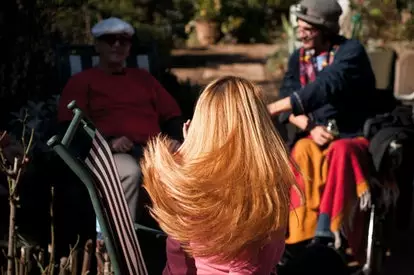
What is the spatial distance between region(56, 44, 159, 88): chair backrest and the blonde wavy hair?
2822 millimetres

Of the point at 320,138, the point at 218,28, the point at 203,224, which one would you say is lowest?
the point at 218,28

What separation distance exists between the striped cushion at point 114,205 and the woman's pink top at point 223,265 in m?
0.13

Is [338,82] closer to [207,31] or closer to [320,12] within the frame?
[320,12]

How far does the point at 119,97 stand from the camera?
4758mm

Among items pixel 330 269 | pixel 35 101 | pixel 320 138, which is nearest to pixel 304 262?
pixel 330 269

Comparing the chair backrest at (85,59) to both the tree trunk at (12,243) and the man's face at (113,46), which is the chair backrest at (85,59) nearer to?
the man's face at (113,46)

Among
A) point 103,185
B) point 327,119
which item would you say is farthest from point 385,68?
A: point 103,185

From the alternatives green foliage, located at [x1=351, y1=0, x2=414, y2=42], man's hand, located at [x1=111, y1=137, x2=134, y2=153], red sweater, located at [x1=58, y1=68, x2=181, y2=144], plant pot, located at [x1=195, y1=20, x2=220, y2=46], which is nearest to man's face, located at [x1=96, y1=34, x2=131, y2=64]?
red sweater, located at [x1=58, y1=68, x2=181, y2=144]

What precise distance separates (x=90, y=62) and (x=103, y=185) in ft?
9.74

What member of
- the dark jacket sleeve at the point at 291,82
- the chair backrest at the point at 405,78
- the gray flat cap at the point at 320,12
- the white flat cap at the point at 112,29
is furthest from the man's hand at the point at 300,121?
the chair backrest at the point at 405,78

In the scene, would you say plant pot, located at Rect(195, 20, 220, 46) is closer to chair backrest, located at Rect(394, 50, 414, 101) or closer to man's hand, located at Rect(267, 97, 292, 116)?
chair backrest, located at Rect(394, 50, 414, 101)

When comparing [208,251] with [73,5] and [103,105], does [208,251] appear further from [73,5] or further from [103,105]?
[73,5]

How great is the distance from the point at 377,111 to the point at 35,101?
Result: 7.01 ft

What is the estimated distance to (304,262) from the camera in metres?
3.24
